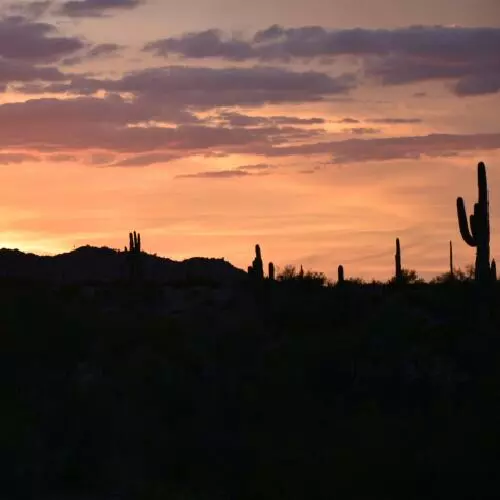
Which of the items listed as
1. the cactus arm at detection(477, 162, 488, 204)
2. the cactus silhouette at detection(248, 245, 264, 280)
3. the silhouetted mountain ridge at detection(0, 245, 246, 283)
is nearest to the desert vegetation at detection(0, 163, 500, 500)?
the cactus arm at detection(477, 162, 488, 204)

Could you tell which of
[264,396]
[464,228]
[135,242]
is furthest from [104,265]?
[264,396]

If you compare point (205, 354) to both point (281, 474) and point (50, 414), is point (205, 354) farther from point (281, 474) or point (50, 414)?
point (281, 474)

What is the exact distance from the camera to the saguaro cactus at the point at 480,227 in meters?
40.1

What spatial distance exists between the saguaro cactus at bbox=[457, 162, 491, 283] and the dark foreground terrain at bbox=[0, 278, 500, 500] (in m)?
0.85

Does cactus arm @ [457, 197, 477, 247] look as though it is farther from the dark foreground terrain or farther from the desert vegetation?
the dark foreground terrain

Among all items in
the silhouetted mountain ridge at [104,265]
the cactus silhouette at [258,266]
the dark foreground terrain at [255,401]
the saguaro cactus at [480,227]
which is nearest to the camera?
the dark foreground terrain at [255,401]

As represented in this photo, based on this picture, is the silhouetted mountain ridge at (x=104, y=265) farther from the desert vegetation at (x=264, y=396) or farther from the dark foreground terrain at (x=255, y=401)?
the dark foreground terrain at (x=255, y=401)

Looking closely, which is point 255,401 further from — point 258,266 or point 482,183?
point 258,266

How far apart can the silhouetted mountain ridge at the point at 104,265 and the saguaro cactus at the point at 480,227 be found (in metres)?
45.6

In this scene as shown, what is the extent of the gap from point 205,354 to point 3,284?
12.5 metres

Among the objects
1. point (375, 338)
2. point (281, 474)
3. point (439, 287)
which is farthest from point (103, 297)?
point (281, 474)

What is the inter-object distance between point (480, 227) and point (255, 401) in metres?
10.4

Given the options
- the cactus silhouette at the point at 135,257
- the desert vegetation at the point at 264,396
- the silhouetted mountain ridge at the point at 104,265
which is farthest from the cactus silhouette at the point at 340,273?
the silhouetted mountain ridge at the point at 104,265

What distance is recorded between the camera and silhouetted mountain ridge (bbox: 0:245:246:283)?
86938 millimetres
